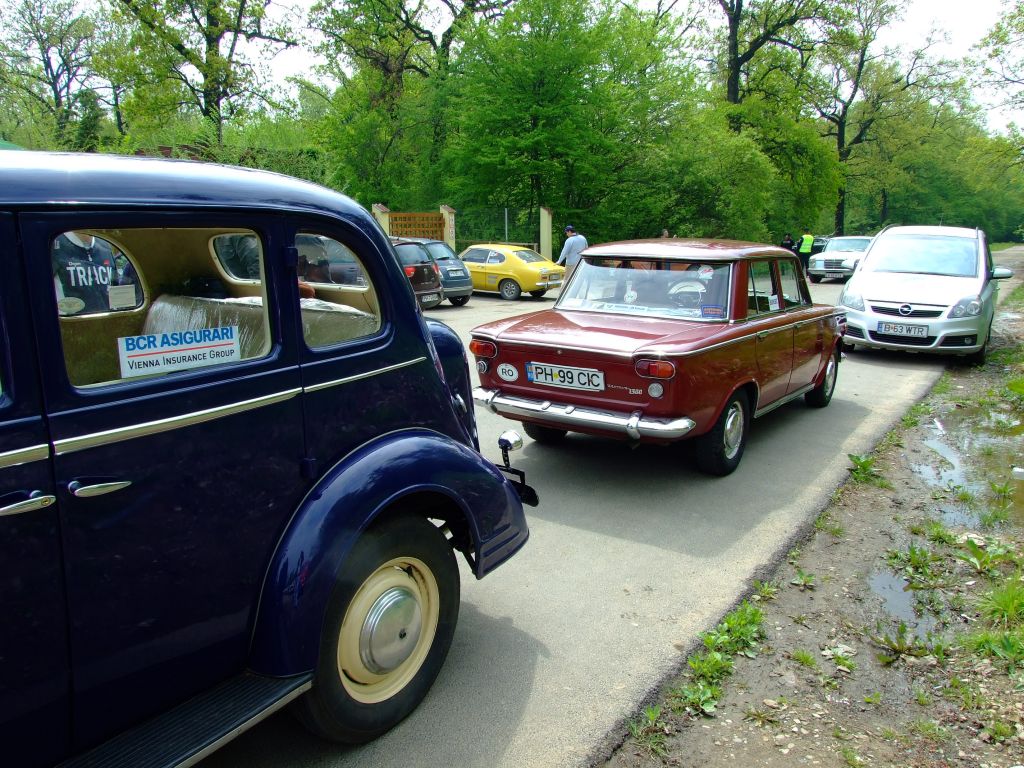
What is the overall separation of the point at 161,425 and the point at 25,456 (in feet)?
1.12

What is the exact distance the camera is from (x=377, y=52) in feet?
102

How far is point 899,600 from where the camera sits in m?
3.85

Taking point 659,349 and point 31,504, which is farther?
point 659,349

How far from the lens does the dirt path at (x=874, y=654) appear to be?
276 centimetres

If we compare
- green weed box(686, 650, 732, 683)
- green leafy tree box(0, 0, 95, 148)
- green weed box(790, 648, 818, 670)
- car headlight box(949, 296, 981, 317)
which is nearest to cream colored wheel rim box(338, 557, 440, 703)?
green weed box(686, 650, 732, 683)

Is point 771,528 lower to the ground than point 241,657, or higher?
lower

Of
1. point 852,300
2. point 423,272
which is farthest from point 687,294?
point 423,272

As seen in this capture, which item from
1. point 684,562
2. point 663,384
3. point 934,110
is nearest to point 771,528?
point 684,562

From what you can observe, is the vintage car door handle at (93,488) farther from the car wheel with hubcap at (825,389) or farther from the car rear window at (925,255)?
the car rear window at (925,255)

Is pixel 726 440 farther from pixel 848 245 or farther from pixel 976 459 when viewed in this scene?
pixel 848 245

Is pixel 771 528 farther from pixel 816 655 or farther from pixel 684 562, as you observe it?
pixel 816 655

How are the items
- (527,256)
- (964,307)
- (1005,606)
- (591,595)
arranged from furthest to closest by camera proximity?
(527,256) < (964,307) < (591,595) < (1005,606)

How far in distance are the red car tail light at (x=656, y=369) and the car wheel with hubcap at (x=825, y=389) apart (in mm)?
3575

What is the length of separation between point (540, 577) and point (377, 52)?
31569 mm
